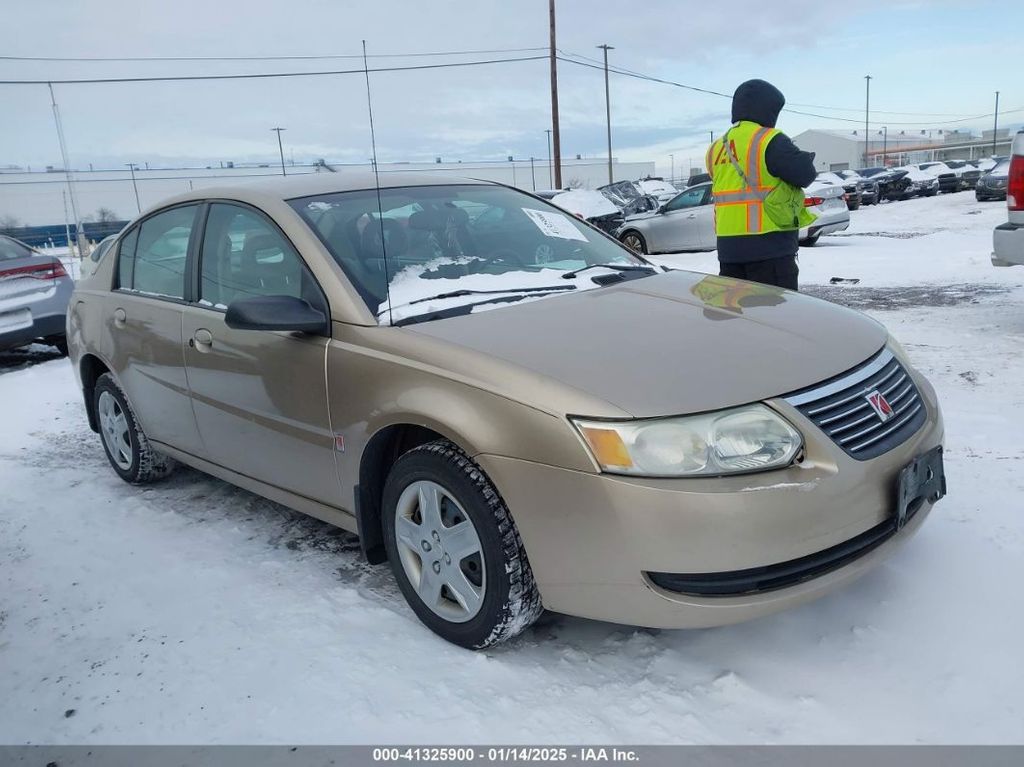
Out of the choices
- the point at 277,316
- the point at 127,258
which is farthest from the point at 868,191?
the point at 277,316

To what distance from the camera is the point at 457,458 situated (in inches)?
95.4

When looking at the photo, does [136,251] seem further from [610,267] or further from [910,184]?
[910,184]

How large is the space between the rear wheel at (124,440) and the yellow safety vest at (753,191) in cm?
341

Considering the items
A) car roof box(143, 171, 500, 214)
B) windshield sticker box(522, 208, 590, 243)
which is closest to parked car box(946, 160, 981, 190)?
windshield sticker box(522, 208, 590, 243)

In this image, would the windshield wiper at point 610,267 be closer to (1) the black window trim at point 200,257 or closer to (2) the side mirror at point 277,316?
→ (2) the side mirror at point 277,316

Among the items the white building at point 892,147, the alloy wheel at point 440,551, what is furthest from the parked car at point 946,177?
the white building at point 892,147

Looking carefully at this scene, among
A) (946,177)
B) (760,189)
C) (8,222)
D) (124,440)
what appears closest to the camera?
(124,440)

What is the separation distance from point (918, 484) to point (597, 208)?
1514 cm

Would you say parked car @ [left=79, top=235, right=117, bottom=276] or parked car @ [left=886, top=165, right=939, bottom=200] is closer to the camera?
parked car @ [left=79, top=235, right=117, bottom=276]

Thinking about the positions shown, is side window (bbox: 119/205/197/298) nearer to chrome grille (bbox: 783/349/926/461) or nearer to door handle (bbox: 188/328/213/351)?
door handle (bbox: 188/328/213/351)

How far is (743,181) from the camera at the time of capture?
457 centimetres

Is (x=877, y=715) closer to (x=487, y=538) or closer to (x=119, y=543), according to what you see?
(x=487, y=538)

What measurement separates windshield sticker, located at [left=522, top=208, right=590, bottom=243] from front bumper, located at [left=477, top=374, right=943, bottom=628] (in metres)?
1.54

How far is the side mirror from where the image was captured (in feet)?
8.93
